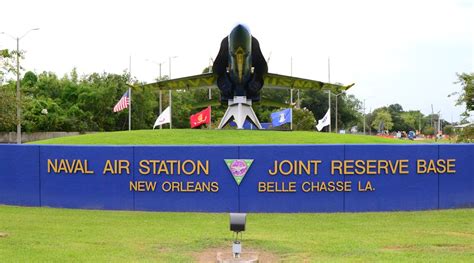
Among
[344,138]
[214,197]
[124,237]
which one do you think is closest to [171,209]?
[214,197]

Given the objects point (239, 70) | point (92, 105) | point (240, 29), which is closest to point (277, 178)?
point (240, 29)

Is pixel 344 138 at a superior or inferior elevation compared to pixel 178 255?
superior

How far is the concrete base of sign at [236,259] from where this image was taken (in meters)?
8.18

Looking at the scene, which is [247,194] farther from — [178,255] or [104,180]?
[178,255]

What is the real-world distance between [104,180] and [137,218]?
2.27 metres

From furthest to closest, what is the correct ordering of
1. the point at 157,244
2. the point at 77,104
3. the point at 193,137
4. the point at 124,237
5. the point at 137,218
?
the point at 77,104 → the point at 193,137 → the point at 137,218 → the point at 124,237 → the point at 157,244

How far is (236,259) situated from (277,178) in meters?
6.45

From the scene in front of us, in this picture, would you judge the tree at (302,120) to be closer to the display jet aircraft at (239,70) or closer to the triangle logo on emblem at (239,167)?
the display jet aircraft at (239,70)

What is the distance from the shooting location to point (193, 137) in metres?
23.7

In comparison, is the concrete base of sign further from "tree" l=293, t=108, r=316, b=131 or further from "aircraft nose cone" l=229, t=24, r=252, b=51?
"tree" l=293, t=108, r=316, b=131

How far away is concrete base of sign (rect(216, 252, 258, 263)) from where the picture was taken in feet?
26.8

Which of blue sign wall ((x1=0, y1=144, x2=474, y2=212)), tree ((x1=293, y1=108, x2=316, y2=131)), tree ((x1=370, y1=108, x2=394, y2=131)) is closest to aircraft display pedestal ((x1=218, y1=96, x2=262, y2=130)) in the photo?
blue sign wall ((x1=0, y1=144, x2=474, y2=212))

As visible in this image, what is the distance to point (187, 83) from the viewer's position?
3312cm

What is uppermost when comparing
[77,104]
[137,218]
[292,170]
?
[77,104]
